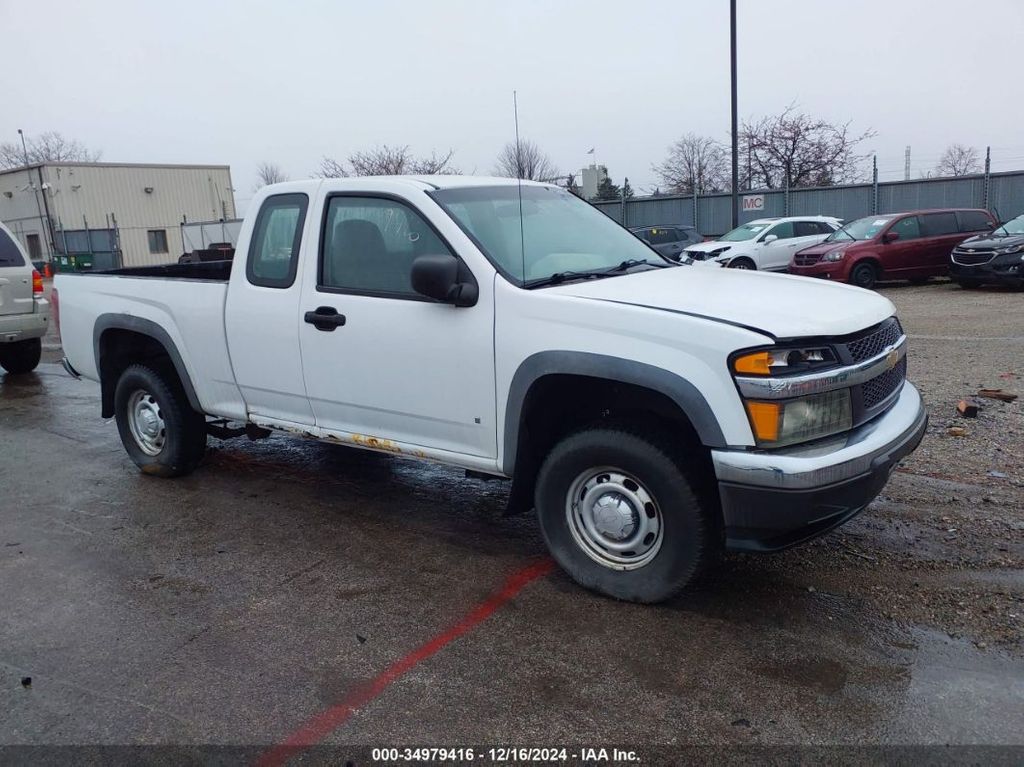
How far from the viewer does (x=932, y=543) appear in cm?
432

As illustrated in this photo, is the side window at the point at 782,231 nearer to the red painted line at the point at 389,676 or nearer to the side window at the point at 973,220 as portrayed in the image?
the side window at the point at 973,220

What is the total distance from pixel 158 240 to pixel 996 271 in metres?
41.3

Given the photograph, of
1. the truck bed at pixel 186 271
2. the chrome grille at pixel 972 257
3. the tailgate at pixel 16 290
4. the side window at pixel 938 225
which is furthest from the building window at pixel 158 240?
the truck bed at pixel 186 271

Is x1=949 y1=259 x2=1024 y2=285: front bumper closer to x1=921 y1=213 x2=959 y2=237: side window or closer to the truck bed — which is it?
x1=921 y1=213 x2=959 y2=237: side window

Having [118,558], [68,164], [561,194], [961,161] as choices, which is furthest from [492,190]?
[961,161]

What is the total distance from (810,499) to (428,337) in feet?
6.29

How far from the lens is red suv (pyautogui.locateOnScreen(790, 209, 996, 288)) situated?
54.6 ft

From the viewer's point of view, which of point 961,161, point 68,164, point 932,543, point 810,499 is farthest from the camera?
point 961,161

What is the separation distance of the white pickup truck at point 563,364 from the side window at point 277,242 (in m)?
0.01

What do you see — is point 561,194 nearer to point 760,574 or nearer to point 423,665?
point 760,574

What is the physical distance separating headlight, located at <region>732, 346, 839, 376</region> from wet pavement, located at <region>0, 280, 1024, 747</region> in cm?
113

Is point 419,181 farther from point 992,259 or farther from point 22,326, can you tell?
point 992,259

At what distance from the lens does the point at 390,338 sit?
425 centimetres

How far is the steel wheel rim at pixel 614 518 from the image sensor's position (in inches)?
144
